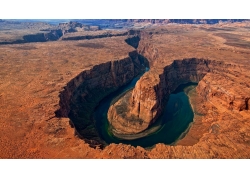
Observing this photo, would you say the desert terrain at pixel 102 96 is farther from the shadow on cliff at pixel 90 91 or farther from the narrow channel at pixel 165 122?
the narrow channel at pixel 165 122

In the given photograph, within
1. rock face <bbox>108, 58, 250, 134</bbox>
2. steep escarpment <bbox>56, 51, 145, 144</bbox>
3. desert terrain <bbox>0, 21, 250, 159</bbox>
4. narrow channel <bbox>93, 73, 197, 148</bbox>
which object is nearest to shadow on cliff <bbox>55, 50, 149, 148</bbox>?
steep escarpment <bbox>56, 51, 145, 144</bbox>

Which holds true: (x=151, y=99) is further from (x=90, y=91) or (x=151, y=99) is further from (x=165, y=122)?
(x=90, y=91)

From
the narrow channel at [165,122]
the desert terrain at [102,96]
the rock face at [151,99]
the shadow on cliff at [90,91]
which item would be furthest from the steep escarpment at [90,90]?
the rock face at [151,99]

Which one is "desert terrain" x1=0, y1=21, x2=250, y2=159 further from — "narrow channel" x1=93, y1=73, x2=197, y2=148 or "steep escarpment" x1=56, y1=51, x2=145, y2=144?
"narrow channel" x1=93, y1=73, x2=197, y2=148

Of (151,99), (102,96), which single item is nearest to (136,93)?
(151,99)

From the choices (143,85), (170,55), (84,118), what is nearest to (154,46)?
(170,55)

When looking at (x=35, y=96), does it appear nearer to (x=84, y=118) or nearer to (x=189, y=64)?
(x=84, y=118)
